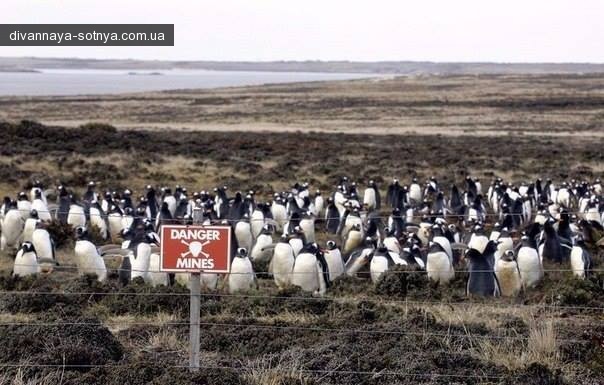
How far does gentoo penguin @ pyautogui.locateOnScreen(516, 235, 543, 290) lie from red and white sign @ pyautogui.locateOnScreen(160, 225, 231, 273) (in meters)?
7.07

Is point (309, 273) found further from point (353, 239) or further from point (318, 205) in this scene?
point (318, 205)

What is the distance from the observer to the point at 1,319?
9.08 m

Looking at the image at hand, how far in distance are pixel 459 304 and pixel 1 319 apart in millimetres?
4753

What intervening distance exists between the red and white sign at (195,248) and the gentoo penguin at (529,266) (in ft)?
23.2

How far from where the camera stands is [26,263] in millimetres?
12539

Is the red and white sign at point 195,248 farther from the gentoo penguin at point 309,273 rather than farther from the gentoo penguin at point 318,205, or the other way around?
the gentoo penguin at point 318,205

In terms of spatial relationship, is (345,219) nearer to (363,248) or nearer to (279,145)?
(363,248)

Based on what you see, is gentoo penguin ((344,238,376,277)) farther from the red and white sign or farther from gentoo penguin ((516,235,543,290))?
the red and white sign

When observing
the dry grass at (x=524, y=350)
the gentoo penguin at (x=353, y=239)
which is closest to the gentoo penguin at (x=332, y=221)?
the gentoo penguin at (x=353, y=239)

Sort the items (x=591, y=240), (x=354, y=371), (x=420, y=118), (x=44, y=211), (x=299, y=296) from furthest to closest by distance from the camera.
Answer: (x=420, y=118) → (x=44, y=211) → (x=591, y=240) → (x=299, y=296) → (x=354, y=371)

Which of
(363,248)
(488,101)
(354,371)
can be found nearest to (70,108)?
(488,101)

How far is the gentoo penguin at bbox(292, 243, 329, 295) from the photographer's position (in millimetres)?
11914

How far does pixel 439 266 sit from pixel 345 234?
4.51m

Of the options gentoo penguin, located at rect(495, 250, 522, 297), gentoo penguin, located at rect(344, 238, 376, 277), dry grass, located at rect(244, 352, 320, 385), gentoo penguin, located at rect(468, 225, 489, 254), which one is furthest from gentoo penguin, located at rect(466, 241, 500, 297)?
dry grass, located at rect(244, 352, 320, 385)
